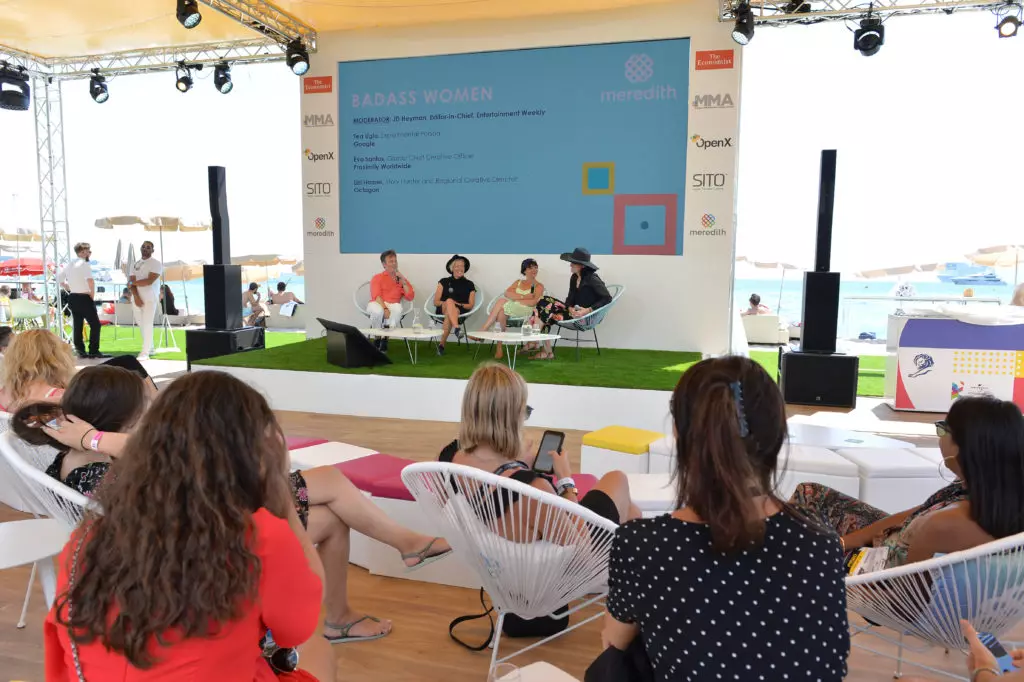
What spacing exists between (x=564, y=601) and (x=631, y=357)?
545cm

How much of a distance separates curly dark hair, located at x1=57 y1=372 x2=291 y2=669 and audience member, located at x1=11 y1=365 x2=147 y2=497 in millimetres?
871

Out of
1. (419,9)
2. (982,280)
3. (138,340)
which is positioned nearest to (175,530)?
(419,9)

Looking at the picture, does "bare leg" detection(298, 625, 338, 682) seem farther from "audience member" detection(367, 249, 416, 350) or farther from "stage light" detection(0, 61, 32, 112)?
"stage light" detection(0, 61, 32, 112)

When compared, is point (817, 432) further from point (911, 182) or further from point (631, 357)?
point (911, 182)

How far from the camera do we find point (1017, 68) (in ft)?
96.6

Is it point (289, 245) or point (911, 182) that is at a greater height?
point (911, 182)

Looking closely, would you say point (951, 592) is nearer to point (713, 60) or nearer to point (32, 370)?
point (32, 370)

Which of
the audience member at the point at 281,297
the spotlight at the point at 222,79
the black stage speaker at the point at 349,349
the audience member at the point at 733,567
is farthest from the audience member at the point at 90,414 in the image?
the audience member at the point at 281,297

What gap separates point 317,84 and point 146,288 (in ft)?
10.8

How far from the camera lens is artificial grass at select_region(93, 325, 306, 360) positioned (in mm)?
9623

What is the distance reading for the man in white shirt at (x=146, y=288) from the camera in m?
8.84

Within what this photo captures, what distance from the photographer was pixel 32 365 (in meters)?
2.84

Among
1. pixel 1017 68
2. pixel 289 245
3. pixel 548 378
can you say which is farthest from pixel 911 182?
pixel 548 378

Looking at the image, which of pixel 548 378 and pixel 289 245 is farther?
pixel 289 245
